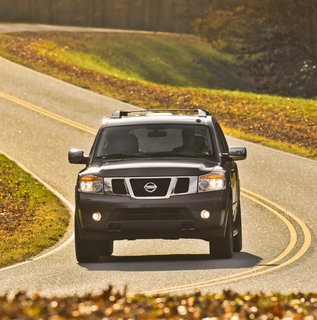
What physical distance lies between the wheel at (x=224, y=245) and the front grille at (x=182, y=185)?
82 cm

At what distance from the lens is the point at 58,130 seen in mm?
40562

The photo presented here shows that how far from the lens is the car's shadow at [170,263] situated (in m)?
18.4

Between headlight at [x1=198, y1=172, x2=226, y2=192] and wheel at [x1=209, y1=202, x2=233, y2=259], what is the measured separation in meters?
0.50

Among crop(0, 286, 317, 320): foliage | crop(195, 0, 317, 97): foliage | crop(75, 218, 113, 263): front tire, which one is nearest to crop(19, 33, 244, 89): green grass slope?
crop(195, 0, 317, 97): foliage

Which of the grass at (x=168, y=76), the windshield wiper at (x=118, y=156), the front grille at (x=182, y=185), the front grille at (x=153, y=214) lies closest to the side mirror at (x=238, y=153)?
the front grille at (x=182, y=185)

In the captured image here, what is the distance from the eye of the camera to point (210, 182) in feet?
60.8

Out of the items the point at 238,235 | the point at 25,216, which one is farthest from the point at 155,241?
the point at 25,216

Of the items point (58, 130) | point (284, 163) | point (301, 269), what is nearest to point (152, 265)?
point (301, 269)

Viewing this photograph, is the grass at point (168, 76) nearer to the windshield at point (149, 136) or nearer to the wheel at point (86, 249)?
the windshield at point (149, 136)

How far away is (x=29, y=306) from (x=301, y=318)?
7.11ft

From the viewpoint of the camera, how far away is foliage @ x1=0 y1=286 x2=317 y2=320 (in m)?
10.6

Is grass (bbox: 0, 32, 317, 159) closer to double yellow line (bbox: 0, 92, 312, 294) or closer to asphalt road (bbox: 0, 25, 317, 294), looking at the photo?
asphalt road (bbox: 0, 25, 317, 294)

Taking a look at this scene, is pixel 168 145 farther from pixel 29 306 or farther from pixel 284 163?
pixel 29 306

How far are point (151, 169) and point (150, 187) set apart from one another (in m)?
0.27
